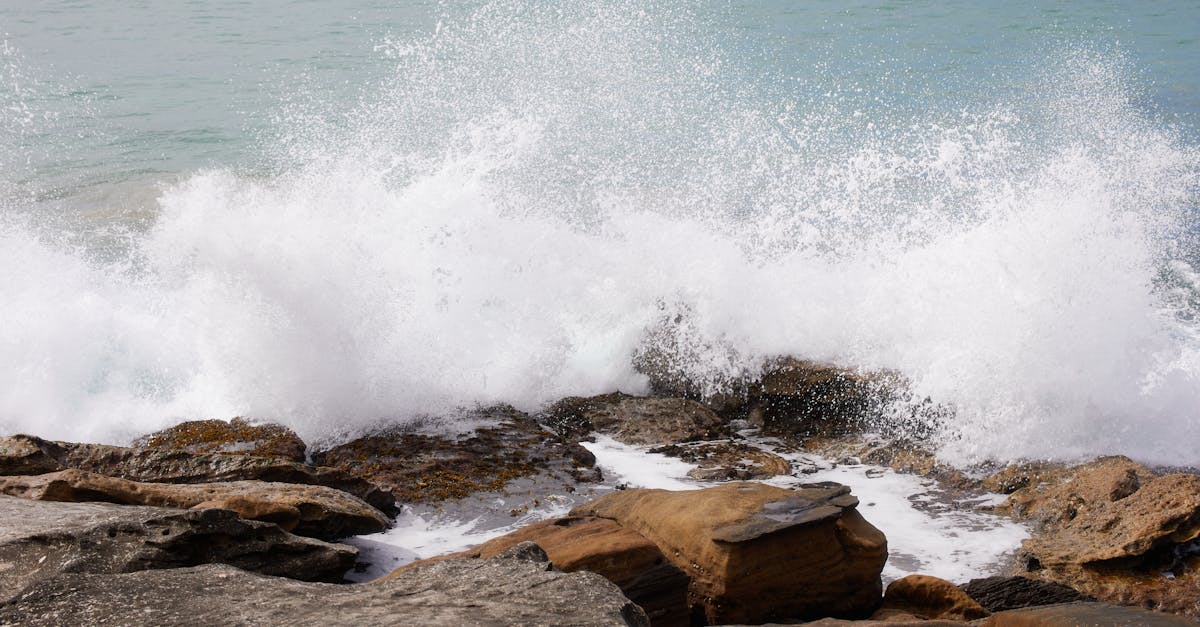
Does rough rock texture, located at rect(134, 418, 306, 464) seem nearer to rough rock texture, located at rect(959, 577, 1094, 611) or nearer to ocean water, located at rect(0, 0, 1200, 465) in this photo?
ocean water, located at rect(0, 0, 1200, 465)

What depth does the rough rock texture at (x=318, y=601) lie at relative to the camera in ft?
9.48

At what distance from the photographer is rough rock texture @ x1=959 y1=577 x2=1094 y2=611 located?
4707 mm

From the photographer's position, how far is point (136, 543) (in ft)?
12.8

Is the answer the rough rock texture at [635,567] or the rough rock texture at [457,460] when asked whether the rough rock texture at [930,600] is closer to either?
the rough rock texture at [635,567]

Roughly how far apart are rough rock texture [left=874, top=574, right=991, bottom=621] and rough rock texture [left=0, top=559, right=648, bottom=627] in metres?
1.96

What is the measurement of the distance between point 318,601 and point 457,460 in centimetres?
355

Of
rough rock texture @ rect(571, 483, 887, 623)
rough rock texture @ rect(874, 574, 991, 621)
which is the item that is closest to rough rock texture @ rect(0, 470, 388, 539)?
rough rock texture @ rect(571, 483, 887, 623)

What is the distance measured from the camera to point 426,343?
8.38 m

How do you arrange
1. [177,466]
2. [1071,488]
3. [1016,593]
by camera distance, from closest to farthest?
[1016,593] < [177,466] < [1071,488]

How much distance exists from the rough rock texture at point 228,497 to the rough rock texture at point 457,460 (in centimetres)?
80

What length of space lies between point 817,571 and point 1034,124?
515 inches

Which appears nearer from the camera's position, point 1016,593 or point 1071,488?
point 1016,593

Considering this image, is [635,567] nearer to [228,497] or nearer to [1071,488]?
[228,497]

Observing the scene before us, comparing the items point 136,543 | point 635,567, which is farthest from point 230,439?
point 635,567
